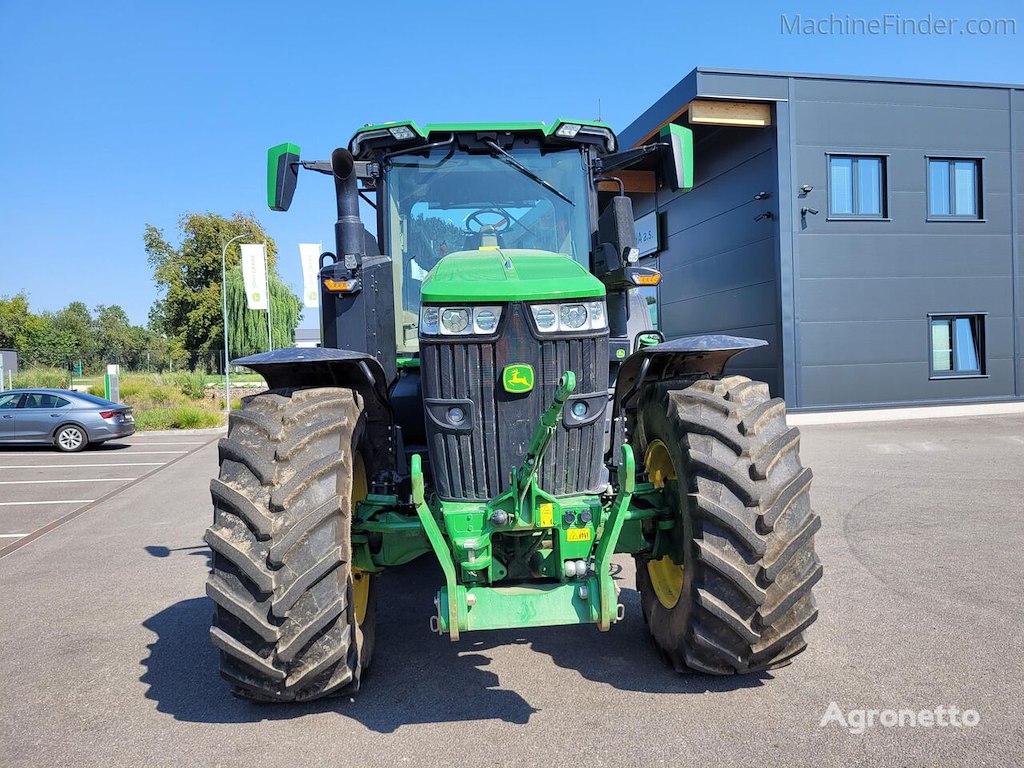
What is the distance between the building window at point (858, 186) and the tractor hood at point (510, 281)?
1436cm

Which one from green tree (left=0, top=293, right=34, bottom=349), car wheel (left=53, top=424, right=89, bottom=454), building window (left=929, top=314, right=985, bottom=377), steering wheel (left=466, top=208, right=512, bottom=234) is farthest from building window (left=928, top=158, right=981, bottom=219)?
green tree (left=0, top=293, right=34, bottom=349)

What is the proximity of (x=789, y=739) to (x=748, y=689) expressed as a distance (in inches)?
17.2

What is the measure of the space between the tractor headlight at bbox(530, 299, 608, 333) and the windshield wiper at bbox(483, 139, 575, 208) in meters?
1.52

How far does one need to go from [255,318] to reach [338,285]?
40.1 m

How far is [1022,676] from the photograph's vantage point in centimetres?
348

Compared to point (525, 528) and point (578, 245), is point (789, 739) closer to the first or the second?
point (525, 528)

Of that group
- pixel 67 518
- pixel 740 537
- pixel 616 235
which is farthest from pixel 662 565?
pixel 67 518

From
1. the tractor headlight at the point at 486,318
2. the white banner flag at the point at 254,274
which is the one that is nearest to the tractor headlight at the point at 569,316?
the tractor headlight at the point at 486,318

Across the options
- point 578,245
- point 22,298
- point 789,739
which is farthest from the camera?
point 22,298

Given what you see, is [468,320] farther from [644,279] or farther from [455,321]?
[644,279]

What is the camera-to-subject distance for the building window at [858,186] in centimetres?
1594

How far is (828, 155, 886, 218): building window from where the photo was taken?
15.9 meters

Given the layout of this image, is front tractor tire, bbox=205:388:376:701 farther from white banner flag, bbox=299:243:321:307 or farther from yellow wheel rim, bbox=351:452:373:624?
white banner flag, bbox=299:243:321:307

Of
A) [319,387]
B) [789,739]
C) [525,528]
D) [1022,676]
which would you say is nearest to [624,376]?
[525,528]
